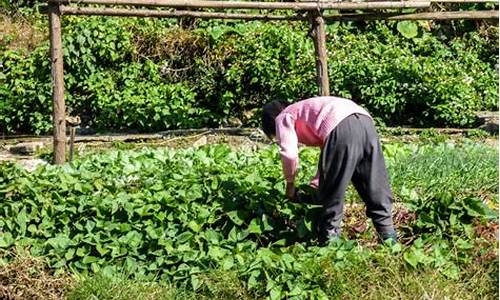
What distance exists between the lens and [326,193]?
19.2ft

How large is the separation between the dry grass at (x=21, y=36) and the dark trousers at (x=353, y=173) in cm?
809

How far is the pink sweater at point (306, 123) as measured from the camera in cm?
579

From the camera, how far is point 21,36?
13375 millimetres

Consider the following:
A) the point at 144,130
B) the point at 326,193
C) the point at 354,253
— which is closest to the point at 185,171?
the point at 326,193

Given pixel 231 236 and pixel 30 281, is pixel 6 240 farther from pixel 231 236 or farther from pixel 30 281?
pixel 231 236

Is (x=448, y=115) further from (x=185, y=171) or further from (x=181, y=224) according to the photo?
(x=181, y=224)

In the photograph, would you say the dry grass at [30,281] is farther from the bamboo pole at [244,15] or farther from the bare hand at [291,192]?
the bamboo pole at [244,15]

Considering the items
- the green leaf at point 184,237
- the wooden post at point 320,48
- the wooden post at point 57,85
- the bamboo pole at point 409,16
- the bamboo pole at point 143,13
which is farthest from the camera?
the bamboo pole at point 409,16

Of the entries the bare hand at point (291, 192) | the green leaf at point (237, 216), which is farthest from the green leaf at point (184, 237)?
the bare hand at point (291, 192)

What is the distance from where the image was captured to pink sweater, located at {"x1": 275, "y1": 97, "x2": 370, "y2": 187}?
5.79 m

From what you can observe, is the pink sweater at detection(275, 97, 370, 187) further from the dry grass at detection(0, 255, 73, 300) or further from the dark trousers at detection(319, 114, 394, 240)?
the dry grass at detection(0, 255, 73, 300)

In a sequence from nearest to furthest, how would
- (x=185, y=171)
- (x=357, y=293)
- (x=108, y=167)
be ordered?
(x=357, y=293) < (x=185, y=171) < (x=108, y=167)

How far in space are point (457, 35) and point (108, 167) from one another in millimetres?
8301

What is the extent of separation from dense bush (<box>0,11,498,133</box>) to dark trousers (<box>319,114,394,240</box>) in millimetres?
6122
